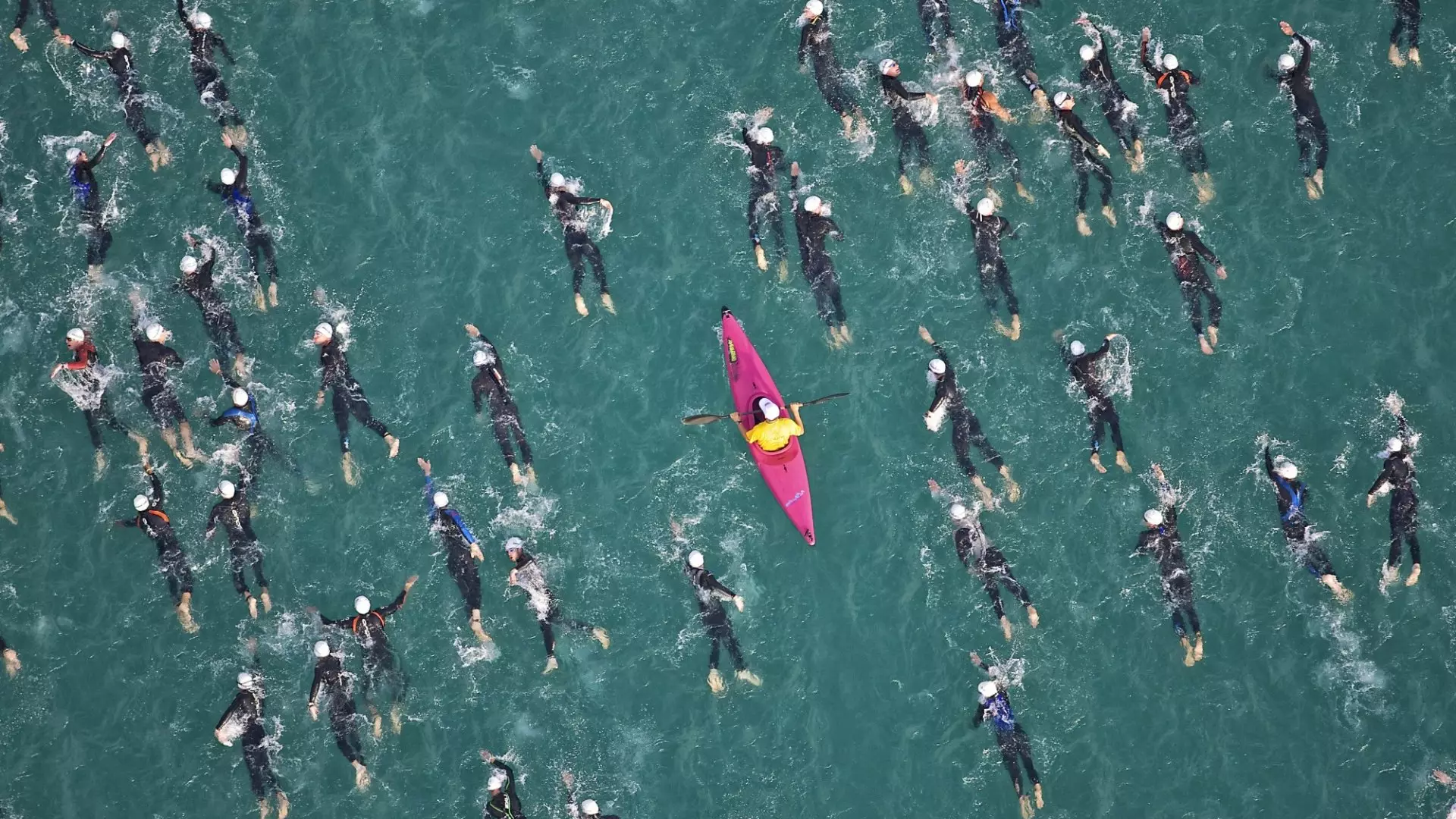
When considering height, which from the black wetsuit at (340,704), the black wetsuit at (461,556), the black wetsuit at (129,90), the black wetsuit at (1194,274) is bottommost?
the black wetsuit at (340,704)

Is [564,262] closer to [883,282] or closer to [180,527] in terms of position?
[883,282]

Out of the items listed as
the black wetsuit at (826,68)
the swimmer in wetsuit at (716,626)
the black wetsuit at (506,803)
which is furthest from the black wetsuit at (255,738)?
the black wetsuit at (826,68)

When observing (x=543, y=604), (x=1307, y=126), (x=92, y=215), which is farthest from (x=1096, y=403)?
(x=92, y=215)

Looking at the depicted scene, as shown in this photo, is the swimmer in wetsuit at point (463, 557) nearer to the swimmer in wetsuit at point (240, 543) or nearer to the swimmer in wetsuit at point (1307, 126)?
the swimmer in wetsuit at point (240, 543)

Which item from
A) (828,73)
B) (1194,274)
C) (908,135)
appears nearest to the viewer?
(1194,274)

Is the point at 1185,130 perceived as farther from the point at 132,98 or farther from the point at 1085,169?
the point at 132,98

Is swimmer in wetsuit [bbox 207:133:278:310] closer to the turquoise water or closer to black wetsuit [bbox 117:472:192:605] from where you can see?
the turquoise water
